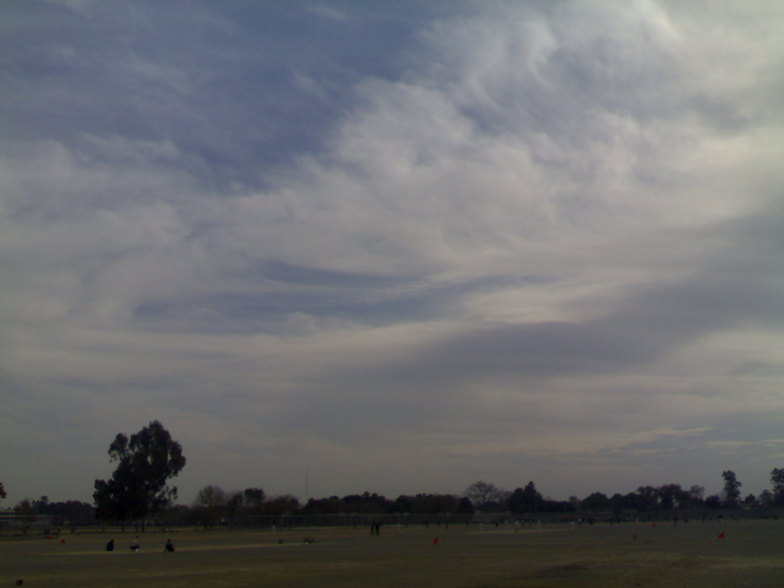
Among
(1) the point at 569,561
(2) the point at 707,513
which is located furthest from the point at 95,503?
(2) the point at 707,513

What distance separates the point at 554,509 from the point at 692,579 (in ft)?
562

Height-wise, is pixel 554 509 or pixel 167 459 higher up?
pixel 167 459

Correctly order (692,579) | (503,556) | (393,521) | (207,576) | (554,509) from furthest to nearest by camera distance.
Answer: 1. (554,509)
2. (393,521)
3. (503,556)
4. (207,576)
5. (692,579)

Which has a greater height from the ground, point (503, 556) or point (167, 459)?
point (167, 459)

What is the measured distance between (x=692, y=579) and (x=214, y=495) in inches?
5520

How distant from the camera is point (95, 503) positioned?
105 meters

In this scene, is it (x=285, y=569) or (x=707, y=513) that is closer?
(x=285, y=569)

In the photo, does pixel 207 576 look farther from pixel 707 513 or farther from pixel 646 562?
pixel 707 513

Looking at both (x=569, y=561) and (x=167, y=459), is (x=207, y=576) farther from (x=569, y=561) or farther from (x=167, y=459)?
(x=167, y=459)

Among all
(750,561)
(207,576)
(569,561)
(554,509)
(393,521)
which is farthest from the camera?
(554,509)

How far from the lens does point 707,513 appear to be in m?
153

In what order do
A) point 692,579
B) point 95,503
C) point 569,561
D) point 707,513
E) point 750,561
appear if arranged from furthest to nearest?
point 707,513
point 95,503
point 569,561
point 750,561
point 692,579

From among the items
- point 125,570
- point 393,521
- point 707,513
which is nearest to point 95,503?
point 393,521

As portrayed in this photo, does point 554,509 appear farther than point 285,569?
Yes
